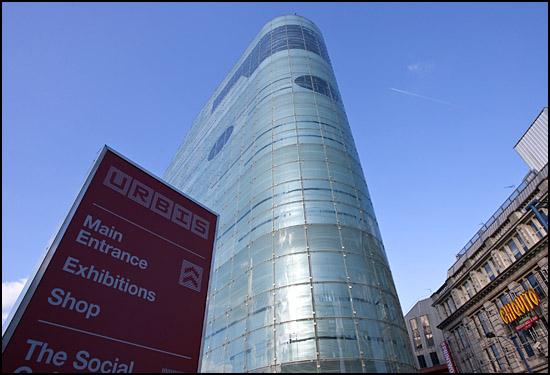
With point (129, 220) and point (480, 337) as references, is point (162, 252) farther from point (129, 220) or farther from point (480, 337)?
Result: point (480, 337)

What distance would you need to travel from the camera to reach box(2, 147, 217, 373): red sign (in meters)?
5.12

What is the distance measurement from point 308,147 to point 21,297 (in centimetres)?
2306

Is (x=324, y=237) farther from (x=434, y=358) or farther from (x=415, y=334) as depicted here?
(x=415, y=334)

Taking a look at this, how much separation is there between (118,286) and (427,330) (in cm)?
6391

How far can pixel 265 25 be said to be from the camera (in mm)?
48156

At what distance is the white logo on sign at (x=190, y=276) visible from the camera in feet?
24.9

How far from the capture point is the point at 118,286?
6375 mm

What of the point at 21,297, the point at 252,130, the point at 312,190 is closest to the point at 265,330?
the point at 312,190

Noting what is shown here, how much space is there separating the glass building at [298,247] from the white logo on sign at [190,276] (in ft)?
30.0

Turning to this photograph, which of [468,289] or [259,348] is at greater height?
[468,289]

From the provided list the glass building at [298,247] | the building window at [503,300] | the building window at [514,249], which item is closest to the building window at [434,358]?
A: the building window at [503,300]

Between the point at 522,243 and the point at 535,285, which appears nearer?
the point at 535,285

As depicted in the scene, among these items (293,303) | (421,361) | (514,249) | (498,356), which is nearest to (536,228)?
(514,249)

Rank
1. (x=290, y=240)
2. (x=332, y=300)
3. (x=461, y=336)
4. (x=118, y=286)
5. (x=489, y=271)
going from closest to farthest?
(x=118, y=286) → (x=332, y=300) → (x=290, y=240) → (x=489, y=271) → (x=461, y=336)
